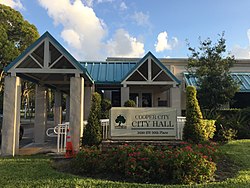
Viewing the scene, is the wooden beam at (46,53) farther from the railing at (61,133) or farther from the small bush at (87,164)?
the small bush at (87,164)

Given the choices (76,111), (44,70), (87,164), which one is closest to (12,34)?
(44,70)

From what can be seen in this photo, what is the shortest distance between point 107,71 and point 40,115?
6.23m

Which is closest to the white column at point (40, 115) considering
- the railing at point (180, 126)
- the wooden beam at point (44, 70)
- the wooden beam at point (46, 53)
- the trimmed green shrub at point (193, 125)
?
the wooden beam at point (44, 70)

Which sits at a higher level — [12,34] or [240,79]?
[12,34]

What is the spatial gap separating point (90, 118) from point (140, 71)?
235 inches

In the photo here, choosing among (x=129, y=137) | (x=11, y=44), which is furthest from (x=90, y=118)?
(x=11, y=44)

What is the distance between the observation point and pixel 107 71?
17516mm

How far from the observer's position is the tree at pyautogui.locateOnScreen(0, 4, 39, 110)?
22078 millimetres

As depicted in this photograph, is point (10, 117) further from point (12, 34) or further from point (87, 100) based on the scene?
point (12, 34)

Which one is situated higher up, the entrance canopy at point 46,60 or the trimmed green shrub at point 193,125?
the entrance canopy at point 46,60

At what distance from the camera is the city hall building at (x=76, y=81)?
382 inches

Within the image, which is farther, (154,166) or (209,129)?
(209,129)

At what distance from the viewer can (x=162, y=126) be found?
32.4 feet

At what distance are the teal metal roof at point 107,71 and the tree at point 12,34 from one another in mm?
8360
